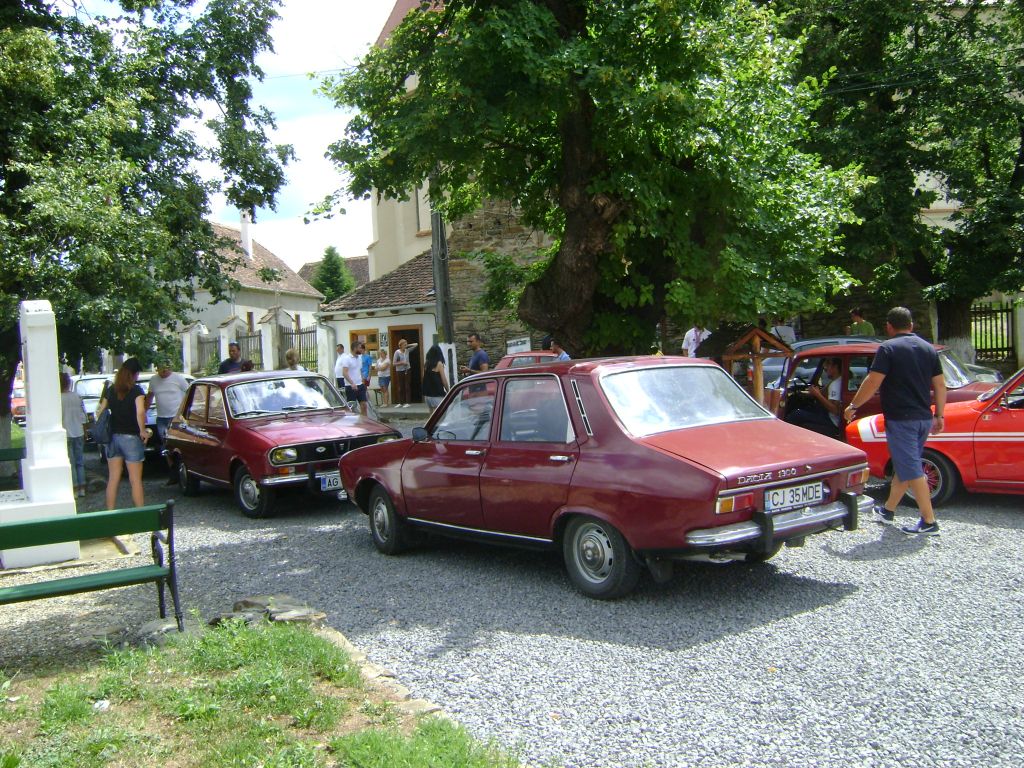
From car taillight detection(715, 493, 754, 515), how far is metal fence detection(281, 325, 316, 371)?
25500mm

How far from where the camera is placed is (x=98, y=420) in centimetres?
1338

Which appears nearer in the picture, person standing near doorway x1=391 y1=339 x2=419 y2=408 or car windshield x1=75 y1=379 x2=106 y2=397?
car windshield x1=75 y1=379 x2=106 y2=397

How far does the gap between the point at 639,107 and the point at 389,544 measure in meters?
4.69

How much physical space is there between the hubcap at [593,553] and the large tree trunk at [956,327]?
53.7 feet

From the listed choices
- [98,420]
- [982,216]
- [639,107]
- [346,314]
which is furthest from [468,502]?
[346,314]

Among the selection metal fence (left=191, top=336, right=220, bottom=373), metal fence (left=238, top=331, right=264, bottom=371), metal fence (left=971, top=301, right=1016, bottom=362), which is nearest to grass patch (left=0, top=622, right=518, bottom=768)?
metal fence (left=971, top=301, right=1016, bottom=362)

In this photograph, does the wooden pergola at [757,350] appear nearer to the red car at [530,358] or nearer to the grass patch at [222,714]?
the red car at [530,358]

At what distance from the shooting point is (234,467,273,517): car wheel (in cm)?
1034

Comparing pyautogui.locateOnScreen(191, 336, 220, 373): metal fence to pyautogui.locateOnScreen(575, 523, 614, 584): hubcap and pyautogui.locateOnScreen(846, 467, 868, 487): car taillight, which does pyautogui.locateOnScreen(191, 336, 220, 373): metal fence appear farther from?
pyautogui.locateOnScreen(846, 467, 868, 487): car taillight

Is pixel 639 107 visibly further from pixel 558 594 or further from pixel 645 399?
pixel 558 594

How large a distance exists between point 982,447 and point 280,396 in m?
7.98

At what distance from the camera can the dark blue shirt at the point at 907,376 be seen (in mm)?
7535

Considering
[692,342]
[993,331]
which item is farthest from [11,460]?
[993,331]

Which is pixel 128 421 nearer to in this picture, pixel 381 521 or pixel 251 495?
pixel 251 495
